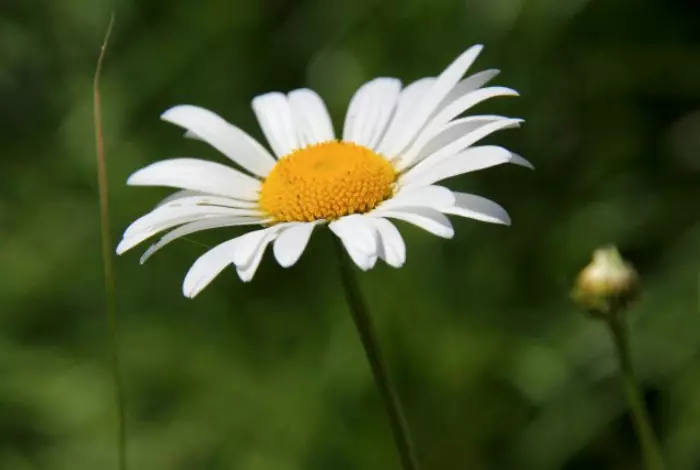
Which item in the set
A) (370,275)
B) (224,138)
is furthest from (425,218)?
(370,275)

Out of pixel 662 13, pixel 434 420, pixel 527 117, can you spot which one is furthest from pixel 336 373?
pixel 662 13

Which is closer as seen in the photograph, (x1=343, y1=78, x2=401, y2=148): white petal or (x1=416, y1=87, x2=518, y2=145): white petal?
(x1=416, y1=87, x2=518, y2=145): white petal

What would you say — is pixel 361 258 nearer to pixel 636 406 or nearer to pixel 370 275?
pixel 636 406

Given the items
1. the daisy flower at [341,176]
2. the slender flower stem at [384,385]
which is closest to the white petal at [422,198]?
the daisy flower at [341,176]

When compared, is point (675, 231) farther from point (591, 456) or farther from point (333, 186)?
point (333, 186)

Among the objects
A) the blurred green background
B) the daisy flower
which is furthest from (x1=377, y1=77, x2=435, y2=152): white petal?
the blurred green background

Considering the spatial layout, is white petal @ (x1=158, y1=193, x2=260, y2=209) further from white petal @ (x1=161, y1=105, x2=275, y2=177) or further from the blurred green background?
the blurred green background

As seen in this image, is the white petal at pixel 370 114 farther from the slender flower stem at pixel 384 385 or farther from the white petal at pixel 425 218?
the slender flower stem at pixel 384 385
